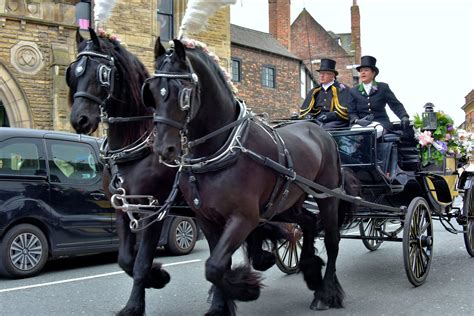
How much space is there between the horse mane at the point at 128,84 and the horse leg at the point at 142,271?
90 centimetres

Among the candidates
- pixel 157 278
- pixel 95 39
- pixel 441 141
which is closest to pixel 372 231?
pixel 441 141

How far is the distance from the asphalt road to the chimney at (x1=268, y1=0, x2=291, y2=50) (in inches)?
1265

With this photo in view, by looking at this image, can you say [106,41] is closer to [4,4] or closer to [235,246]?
[235,246]

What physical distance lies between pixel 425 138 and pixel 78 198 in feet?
16.2

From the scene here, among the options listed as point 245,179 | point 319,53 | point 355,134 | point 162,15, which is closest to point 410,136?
point 355,134

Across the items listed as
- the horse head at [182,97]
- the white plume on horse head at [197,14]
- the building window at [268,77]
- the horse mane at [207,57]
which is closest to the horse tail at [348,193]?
the horse mane at [207,57]

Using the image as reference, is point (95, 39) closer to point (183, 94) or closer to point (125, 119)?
point (125, 119)

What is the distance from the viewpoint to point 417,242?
6.47 meters

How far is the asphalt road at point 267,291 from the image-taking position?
556 cm

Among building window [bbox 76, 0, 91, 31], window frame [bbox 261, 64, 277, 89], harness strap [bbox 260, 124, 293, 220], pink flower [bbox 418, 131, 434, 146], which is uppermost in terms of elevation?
building window [bbox 76, 0, 91, 31]

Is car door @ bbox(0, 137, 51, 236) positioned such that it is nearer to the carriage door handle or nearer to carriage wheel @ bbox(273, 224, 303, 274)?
the carriage door handle

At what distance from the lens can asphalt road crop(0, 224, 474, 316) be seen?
219 inches

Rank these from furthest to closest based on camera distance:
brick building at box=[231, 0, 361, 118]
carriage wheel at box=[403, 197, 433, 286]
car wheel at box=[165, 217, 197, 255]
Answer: brick building at box=[231, 0, 361, 118]
car wheel at box=[165, 217, 197, 255]
carriage wheel at box=[403, 197, 433, 286]

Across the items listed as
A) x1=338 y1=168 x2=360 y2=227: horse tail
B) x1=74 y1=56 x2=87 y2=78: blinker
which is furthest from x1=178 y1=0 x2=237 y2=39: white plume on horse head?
x1=338 y1=168 x2=360 y2=227: horse tail
